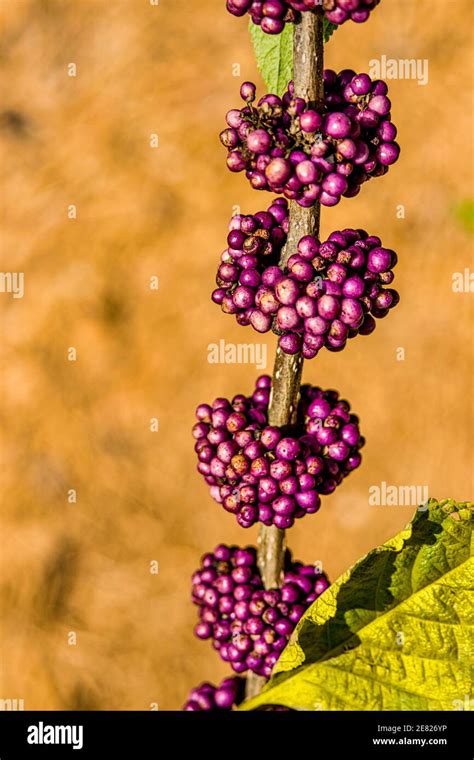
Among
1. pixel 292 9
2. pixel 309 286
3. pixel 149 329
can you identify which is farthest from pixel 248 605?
pixel 149 329

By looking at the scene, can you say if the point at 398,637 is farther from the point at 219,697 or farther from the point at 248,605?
the point at 219,697

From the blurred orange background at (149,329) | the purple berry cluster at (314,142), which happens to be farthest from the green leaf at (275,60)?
the blurred orange background at (149,329)

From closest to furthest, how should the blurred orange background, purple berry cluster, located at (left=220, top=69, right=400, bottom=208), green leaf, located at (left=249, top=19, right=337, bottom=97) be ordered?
purple berry cluster, located at (left=220, top=69, right=400, bottom=208)
green leaf, located at (left=249, top=19, right=337, bottom=97)
the blurred orange background

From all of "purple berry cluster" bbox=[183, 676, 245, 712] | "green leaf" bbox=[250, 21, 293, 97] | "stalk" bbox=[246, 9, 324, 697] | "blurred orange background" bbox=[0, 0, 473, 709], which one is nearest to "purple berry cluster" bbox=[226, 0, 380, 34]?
"stalk" bbox=[246, 9, 324, 697]

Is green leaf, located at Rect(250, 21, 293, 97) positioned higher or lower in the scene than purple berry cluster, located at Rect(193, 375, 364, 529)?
higher

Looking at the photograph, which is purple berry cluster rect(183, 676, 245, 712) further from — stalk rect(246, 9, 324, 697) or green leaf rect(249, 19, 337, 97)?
green leaf rect(249, 19, 337, 97)

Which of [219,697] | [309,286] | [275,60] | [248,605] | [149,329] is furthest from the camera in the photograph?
[149,329]
